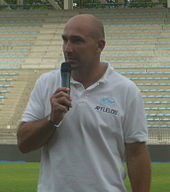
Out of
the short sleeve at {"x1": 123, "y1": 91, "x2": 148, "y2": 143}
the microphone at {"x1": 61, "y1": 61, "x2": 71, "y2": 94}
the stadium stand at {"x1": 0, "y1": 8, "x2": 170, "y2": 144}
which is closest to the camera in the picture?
the microphone at {"x1": 61, "y1": 61, "x2": 71, "y2": 94}

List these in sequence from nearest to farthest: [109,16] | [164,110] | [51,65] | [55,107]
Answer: [55,107], [164,110], [51,65], [109,16]

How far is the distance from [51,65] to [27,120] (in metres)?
24.0

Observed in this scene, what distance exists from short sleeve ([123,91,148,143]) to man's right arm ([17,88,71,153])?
0.37 metres

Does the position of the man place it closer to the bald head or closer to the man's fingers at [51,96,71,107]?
the bald head

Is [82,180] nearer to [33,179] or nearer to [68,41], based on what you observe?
[68,41]

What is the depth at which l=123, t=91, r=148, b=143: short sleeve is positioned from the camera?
9.55ft

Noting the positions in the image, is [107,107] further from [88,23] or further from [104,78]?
[88,23]

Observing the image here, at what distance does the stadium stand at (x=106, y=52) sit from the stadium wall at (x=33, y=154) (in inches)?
169

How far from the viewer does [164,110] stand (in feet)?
74.4

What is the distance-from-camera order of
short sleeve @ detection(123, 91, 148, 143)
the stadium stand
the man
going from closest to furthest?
1. the man
2. short sleeve @ detection(123, 91, 148, 143)
3. the stadium stand

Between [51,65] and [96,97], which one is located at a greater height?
[96,97]

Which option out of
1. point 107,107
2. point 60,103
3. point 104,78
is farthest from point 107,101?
point 60,103

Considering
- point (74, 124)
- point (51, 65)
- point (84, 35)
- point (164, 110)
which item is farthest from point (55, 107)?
point (51, 65)

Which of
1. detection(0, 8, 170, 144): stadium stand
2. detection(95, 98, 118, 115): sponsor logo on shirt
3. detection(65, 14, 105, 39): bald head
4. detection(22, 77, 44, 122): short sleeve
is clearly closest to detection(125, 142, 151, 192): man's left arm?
detection(95, 98, 118, 115): sponsor logo on shirt
